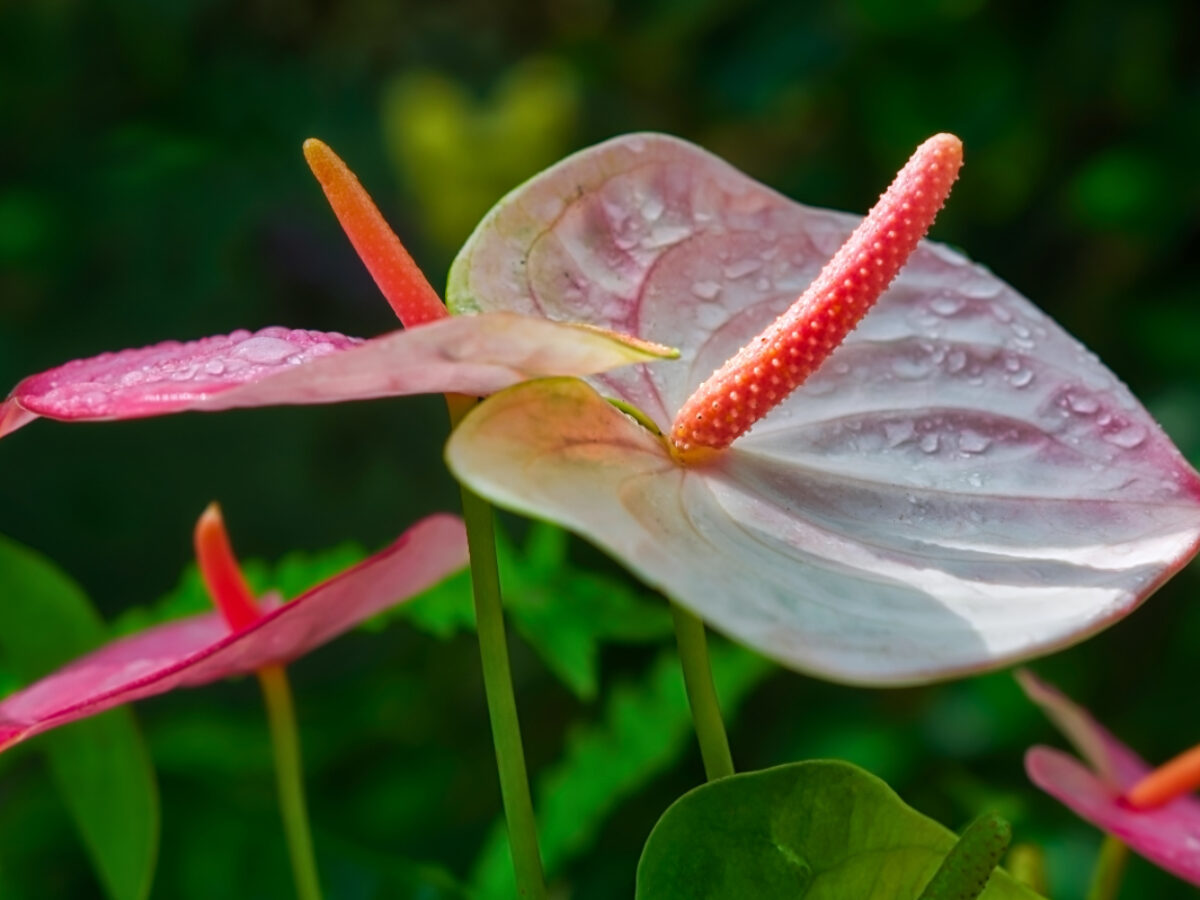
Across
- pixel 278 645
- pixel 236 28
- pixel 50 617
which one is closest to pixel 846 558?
pixel 278 645

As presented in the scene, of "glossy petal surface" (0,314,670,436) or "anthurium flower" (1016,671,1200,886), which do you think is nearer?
"glossy petal surface" (0,314,670,436)

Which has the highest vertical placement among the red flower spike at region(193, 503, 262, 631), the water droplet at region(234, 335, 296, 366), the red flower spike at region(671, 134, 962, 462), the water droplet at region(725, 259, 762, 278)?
the water droplet at region(234, 335, 296, 366)

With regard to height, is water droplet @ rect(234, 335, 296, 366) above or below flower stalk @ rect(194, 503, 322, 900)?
above

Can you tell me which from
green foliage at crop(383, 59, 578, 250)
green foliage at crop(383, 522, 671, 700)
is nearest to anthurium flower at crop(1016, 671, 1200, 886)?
green foliage at crop(383, 522, 671, 700)

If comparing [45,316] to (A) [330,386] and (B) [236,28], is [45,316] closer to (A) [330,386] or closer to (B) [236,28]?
(B) [236,28]

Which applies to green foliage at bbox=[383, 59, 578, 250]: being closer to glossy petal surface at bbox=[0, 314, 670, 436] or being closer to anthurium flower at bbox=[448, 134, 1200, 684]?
anthurium flower at bbox=[448, 134, 1200, 684]
